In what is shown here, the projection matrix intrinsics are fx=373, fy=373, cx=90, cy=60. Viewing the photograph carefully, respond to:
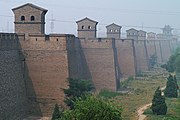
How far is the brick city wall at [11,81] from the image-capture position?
18.3 m

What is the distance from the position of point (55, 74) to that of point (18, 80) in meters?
2.18

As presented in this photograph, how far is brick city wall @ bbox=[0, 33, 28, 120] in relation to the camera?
18.3 m

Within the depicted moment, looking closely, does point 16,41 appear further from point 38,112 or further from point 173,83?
point 173,83

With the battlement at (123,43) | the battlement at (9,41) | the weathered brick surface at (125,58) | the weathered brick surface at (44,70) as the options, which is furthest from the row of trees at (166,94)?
the battlement at (9,41)

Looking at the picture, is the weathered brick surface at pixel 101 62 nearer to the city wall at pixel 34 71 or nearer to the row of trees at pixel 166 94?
the row of trees at pixel 166 94

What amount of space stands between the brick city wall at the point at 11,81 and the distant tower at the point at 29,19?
6.80ft

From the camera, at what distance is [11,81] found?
19422 mm

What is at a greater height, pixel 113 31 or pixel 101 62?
pixel 113 31

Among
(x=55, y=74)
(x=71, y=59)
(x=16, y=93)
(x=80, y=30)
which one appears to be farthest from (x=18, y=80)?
(x=80, y=30)

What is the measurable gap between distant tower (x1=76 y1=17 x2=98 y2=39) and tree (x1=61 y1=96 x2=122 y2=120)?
70.2 ft

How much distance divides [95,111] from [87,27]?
21.9 meters

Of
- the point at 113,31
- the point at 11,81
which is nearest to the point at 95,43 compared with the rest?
the point at 113,31

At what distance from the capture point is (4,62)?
18719 mm

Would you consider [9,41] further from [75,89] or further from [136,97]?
[136,97]
